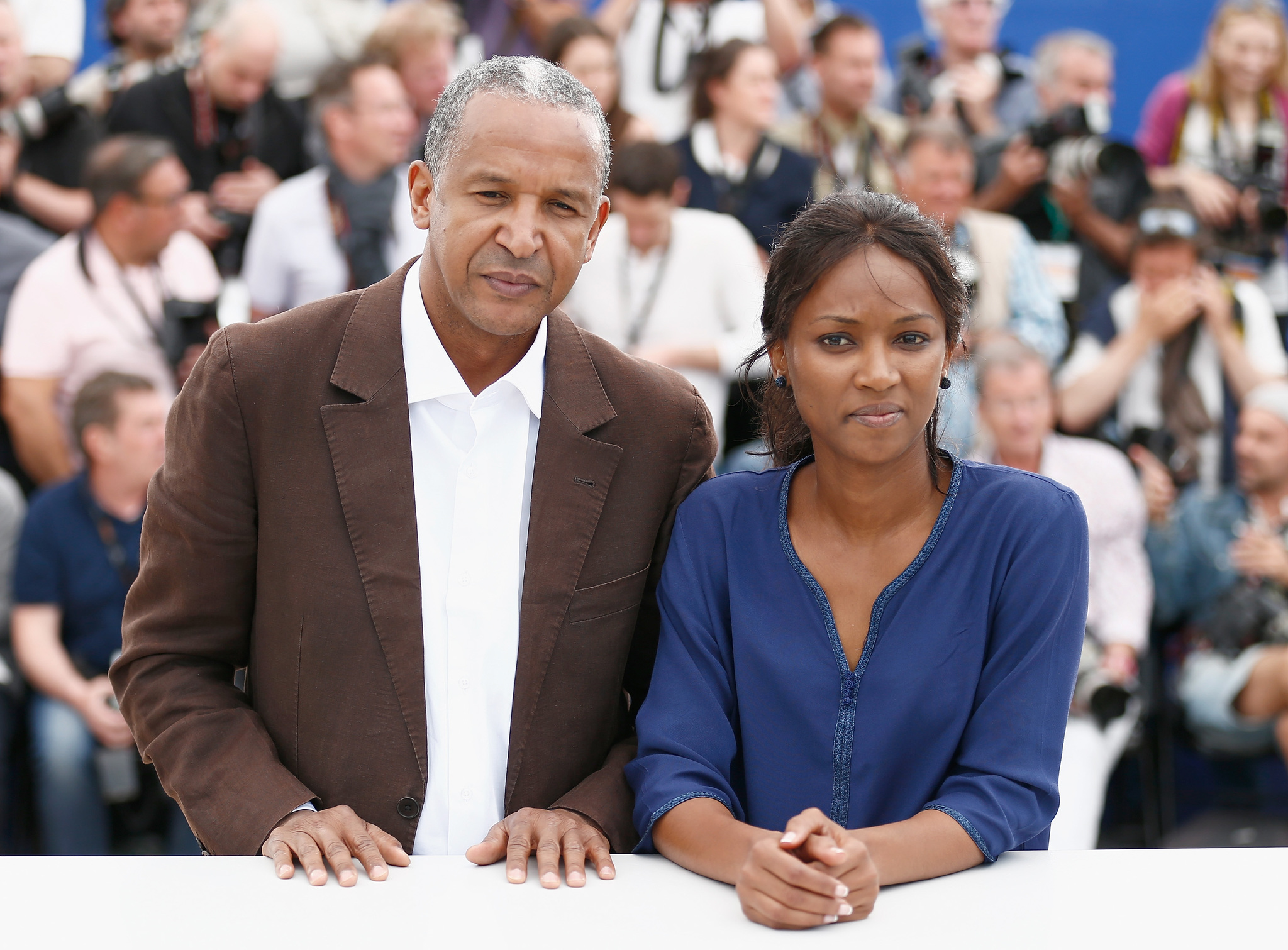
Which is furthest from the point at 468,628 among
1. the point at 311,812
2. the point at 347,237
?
the point at 347,237

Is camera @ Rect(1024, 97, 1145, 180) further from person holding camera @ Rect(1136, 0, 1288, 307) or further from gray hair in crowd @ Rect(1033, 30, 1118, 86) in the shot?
gray hair in crowd @ Rect(1033, 30, 1118, 86)

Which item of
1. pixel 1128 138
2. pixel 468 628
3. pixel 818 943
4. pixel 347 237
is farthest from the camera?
pixel 1128 138

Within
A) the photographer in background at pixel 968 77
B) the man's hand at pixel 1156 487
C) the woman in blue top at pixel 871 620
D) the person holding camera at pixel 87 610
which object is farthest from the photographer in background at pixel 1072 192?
the woman in blue top at pixel 871 620

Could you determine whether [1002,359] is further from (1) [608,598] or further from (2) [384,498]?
(2) [384,498]

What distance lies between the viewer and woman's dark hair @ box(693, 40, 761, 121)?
4379 mm

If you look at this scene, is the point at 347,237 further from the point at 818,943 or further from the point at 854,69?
the point at 818,943

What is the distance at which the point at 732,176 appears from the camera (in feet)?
14.3

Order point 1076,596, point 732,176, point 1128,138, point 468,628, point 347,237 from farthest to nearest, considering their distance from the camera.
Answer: point 1128,138 < point 732,176 < point 347,237 < point 468,628 < point 1076,596

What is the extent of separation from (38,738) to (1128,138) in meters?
5.33

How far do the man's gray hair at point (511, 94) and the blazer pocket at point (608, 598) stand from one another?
0.51 m

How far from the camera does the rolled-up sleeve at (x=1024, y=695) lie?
1.52m

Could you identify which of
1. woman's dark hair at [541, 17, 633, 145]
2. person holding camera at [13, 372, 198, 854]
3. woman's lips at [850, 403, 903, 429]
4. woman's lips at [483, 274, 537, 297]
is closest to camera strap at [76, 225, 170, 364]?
person holding camera at [13, 372, 198, 854]

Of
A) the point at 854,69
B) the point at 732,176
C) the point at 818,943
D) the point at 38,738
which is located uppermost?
the point at 854,69

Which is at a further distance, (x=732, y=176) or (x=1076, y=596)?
(x=732, y=176)
